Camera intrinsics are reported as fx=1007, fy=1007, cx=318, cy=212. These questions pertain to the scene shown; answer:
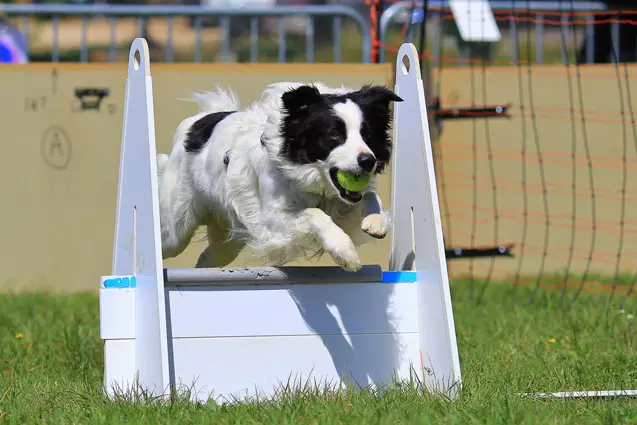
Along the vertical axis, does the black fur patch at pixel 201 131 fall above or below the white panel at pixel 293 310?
above

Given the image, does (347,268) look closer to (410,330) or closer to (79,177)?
(410,330)

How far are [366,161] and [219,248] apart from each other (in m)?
1.68

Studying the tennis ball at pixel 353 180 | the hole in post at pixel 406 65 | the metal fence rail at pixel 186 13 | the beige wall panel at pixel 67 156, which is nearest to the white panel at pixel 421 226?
the hole in post at pixel 406 65

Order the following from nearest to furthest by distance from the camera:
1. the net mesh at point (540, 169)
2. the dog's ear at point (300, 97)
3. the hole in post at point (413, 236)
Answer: the dog's ear at point (300, 97)
the hole in post at point (413, 236)
the net mesh at point (540, 169)

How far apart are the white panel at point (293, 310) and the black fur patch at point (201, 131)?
3.90 feet

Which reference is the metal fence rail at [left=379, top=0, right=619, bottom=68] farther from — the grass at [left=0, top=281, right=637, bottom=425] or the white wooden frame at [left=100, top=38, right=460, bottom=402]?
the white wooden frame at [left=100, top=38, right=460, bottom=402]

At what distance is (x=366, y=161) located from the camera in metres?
3.79

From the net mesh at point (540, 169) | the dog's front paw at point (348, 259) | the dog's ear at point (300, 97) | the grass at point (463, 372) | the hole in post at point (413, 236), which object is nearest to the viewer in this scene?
the grass at point (463, 372)

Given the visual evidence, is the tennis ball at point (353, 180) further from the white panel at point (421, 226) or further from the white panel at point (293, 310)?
the white panel at point (293, 310)

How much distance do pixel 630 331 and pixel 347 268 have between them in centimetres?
204

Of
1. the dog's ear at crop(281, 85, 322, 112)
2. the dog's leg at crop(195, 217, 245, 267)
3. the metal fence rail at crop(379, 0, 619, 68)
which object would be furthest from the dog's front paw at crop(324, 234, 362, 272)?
the metal fence rail at crop(379, 0, 619, 68)

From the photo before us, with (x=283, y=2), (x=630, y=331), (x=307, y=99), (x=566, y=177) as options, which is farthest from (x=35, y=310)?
(x=283, y=2)

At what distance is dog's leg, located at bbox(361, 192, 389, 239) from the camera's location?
3922 mm

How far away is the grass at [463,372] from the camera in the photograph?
3.36m
